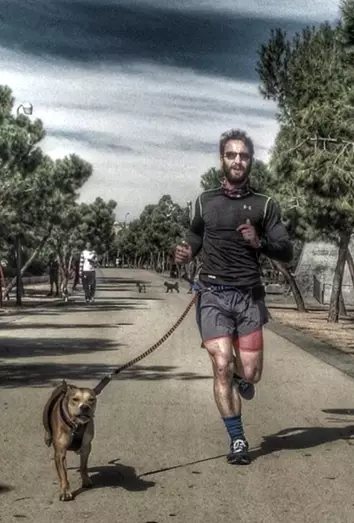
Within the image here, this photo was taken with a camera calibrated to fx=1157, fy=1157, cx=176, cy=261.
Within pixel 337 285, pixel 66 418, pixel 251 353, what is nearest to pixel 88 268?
pixel 337 285

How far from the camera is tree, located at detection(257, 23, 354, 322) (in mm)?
15914

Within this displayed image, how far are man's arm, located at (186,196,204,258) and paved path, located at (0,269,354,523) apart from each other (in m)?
1.35

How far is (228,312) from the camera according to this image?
7211 millimetres

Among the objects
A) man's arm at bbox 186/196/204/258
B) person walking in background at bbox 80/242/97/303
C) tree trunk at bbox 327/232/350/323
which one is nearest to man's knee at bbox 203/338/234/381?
man's arm at bbox 186/196/204/258

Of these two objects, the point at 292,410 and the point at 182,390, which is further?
the point at 182,390

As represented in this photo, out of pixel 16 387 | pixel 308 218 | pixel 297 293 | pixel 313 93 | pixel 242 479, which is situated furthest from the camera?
pixel 297 293

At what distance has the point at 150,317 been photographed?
87.9ft

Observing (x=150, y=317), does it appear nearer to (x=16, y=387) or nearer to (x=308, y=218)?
(x=308, y=218)

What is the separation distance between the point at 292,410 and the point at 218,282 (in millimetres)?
2905

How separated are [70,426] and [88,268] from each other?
27816 mm

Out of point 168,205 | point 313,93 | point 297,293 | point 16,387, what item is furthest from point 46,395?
point 168,205

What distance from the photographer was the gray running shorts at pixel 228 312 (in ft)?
23.6

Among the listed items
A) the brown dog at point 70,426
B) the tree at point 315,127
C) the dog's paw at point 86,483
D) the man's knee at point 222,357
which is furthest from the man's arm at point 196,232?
the tree at point 315,127

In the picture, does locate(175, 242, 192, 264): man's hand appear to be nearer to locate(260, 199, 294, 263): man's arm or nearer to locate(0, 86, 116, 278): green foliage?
locate(260, 199, 294, 263): man's arm
